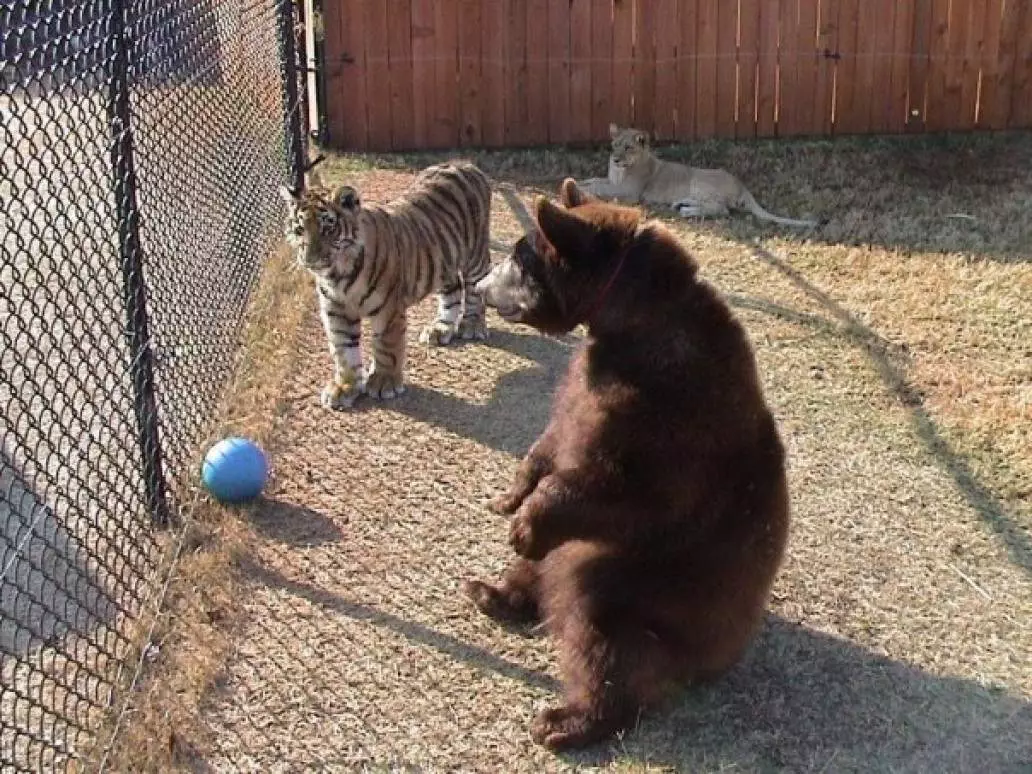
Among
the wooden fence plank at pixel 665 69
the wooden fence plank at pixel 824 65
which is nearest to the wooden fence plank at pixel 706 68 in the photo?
the wooden fence plank at pixel 665 69

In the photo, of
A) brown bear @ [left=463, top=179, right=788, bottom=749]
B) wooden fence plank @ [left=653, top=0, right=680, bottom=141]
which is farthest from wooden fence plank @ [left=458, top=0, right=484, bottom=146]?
brown bear @ [left=463, top=179, right=788, bottom=749]

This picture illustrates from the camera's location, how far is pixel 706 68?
1092 centimetres

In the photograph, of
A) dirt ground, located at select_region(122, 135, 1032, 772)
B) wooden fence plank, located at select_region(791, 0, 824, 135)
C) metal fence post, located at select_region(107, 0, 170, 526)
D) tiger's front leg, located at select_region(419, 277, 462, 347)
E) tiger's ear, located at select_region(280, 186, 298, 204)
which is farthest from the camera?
wooden fence plank, located at select_region(791, 0, 824, 135)

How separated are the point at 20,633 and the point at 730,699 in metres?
2.45

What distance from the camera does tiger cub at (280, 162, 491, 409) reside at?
235 inches

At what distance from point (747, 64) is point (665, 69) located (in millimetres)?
738

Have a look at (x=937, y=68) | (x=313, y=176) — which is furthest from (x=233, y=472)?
(x=937, y=68)

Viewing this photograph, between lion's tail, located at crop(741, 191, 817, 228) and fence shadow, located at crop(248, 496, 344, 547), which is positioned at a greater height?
lion's tail, located at crop(741, 191, 817, 228)

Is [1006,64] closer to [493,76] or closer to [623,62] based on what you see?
[623,62]

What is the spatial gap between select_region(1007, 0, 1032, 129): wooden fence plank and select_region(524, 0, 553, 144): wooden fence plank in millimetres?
4176

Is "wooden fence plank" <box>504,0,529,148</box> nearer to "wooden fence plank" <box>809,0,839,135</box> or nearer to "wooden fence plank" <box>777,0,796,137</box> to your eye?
"wooden fence plank" <box>777,0,796,137</box>

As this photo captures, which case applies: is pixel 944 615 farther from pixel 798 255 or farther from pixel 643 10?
pixel 643 10

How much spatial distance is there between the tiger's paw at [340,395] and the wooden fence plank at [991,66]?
288 inches

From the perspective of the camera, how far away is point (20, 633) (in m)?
4.24
